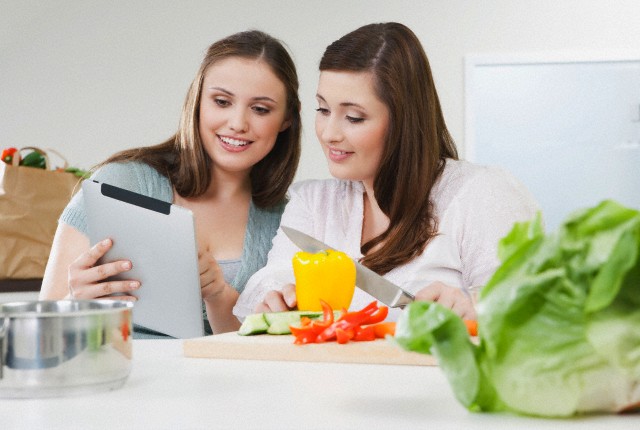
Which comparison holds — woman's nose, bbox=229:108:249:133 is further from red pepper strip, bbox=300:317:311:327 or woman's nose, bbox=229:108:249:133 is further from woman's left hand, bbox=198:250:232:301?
red pepper strip, bbox=300:317:311:327

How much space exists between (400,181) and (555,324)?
1.44 metres

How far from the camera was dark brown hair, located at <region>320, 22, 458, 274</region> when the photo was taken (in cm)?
204

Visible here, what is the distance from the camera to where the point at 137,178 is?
91.4 inches

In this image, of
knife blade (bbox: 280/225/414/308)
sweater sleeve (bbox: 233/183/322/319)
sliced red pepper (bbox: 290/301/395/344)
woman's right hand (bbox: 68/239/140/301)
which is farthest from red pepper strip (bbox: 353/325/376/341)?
sweater sleeve (bbox: 233/183/322/319)

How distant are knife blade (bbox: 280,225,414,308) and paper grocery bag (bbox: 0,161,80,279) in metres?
1.50

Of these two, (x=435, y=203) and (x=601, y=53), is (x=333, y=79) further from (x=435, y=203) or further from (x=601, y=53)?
(x=601, y=53)

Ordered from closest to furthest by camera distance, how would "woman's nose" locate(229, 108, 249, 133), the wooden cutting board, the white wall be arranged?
the wooden cutting board → "woman's nose" locate(229, 108, 249, 133) → the white wall

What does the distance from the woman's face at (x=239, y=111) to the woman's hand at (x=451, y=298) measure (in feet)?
2.72

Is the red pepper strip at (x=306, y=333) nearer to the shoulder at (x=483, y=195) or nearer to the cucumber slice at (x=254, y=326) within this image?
the cucumber slice at (x=254, y=326)

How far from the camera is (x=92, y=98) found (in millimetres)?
4355

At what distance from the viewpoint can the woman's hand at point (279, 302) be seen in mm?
1719

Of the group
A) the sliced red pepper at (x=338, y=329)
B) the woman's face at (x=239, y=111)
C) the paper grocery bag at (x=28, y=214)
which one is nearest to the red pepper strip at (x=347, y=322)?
the sliced red pepper at (x=338, y=329)

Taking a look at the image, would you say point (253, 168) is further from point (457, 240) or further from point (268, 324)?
point (268, 324)

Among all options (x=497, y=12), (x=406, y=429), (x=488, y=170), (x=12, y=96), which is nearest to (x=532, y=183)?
(x=497, y=12)
